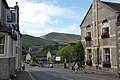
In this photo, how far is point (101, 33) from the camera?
42875mm

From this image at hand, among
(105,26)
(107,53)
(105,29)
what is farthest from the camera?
(105,29)

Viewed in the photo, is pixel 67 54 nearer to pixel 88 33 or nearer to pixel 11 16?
pixel 88 33

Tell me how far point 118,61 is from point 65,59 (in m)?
49.2

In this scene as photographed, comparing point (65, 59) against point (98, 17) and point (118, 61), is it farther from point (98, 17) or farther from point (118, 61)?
point (118, 61)

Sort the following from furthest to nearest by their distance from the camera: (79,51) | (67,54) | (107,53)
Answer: (67,54) < (79,51) < (107,53)

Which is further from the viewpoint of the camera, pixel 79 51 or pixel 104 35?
pixel 79 51

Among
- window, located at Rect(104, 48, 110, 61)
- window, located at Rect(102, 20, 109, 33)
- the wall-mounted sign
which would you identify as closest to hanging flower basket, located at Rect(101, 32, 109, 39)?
window, located at Rect(102, 20, 109, 33)

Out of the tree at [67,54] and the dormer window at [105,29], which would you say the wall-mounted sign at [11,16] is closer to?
the dormer window at [105,29]

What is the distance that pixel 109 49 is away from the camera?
40.2 m

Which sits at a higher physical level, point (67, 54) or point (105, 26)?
point (105, 26)

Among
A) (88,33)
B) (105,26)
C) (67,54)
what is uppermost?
(105,26)

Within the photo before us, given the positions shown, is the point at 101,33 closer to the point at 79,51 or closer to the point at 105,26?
the point at 105,26

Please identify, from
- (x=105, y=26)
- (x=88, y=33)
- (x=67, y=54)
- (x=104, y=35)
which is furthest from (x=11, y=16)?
(x=67, y=54)

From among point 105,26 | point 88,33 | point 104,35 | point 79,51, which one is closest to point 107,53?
point 104,35
